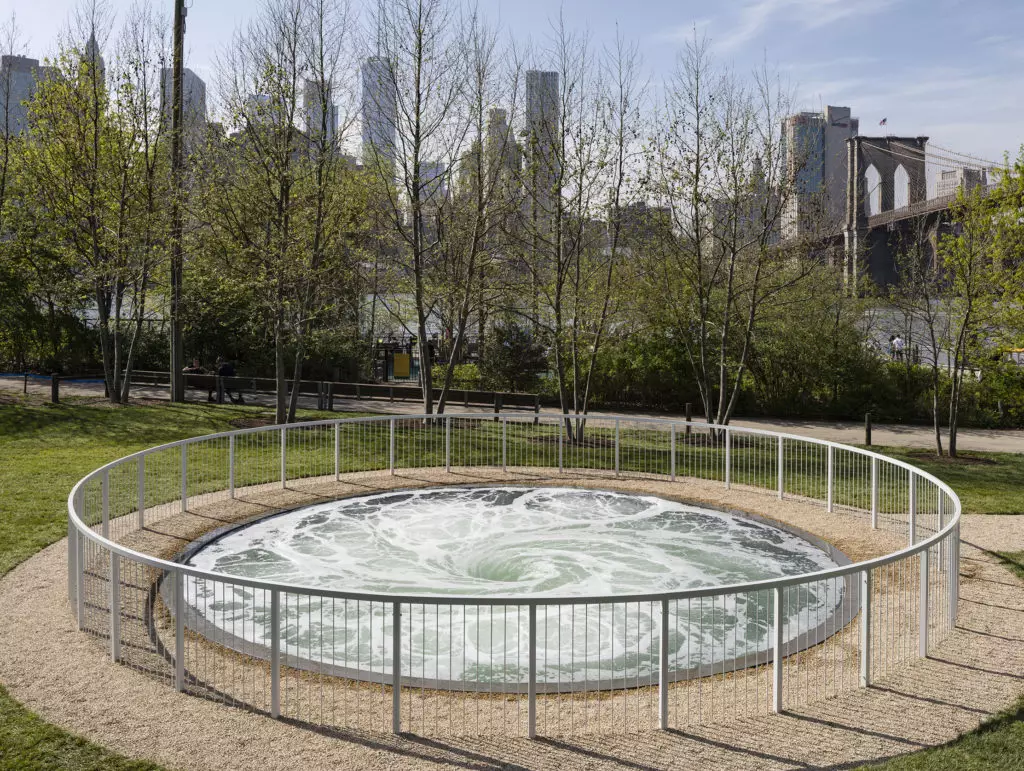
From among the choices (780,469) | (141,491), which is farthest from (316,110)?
(780,469)

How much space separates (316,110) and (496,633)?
54.4 ft

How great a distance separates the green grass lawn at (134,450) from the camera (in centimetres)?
618

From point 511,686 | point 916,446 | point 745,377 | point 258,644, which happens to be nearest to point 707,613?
point 511,686

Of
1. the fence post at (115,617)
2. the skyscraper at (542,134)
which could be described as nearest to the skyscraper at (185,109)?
the skyscraper at (542,134)

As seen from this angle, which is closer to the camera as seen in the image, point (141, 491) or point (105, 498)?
point (105, 498)

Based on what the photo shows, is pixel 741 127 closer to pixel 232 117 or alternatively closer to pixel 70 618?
pixel 232 117

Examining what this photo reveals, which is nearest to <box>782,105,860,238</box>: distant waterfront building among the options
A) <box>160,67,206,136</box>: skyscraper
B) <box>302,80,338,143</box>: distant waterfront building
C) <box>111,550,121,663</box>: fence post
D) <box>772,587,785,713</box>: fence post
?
<box>302,80,338,143</box>: distant waterfront building

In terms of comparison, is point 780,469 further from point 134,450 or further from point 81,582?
point 134,450

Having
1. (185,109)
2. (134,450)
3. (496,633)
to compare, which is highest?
(185,109)

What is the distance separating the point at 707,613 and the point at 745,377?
18.6 metres

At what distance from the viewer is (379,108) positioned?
21.7 m

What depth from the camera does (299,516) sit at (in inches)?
531

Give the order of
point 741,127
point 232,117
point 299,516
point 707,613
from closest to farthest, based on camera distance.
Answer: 1. point 707,613
2. point 299,516
3. point 741,127
4. point 232,117

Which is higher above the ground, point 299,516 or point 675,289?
point 675,289
